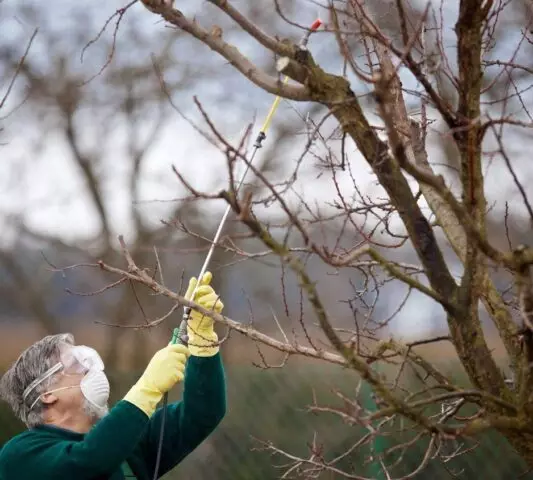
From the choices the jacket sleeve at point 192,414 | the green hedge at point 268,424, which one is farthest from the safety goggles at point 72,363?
the green hedge at point 268,424

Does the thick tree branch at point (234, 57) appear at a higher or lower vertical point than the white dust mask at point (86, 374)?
higher

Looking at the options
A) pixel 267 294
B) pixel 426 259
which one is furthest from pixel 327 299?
pixel 426 259

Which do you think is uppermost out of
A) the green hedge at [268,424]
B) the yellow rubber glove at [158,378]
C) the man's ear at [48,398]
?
the man's ear at [48,398]

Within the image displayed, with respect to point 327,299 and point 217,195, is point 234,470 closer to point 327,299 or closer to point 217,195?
point 327,299

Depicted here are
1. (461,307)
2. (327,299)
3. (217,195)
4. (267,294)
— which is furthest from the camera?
(267,294)

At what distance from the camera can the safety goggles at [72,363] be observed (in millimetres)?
2512

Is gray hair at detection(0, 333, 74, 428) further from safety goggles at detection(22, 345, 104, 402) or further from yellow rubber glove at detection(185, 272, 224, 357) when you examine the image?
yellow rubber glove at detection(185, 272, 224, 357)

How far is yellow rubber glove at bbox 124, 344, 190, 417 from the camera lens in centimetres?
234

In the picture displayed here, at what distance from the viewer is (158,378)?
2391mm

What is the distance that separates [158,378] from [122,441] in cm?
23

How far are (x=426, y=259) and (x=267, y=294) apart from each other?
15.4ft

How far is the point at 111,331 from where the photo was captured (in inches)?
264

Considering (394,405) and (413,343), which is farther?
(413,343)

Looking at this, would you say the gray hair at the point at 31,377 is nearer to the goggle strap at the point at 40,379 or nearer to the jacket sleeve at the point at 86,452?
the goggle strap at the point at 40,379
